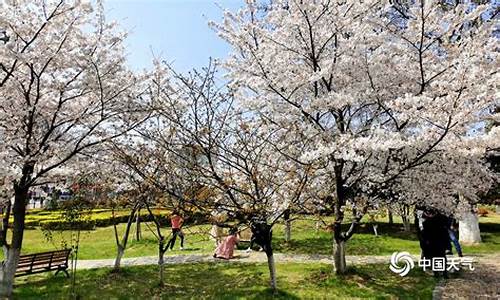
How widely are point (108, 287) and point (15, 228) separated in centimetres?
234

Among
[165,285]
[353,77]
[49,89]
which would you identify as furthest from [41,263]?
[353,77]

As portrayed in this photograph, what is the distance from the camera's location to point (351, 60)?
795 cm

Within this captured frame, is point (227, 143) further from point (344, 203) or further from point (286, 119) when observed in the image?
point (344, 203)

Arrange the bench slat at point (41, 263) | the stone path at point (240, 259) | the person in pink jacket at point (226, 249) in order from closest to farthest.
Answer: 1. the bench slat at point (41, 263)
2. the stone path at point (240, 259)
3. the person in pink jacket at point (226, 249)

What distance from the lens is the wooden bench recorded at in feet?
30.2

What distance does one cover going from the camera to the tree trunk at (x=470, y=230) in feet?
43.0

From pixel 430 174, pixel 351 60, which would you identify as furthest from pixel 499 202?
pixel 351 60

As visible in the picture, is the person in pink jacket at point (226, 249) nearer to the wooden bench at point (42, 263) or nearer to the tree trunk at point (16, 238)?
the wooden bench at point (42, 263)

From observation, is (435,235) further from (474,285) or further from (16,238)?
(16,238)

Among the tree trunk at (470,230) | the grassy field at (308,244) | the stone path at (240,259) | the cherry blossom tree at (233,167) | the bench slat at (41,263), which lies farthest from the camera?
the tree trunk at (470,230)

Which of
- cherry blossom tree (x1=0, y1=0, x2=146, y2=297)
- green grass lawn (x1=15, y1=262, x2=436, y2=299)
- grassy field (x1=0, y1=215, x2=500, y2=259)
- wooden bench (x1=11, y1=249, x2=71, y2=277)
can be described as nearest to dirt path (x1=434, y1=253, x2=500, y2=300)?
green grass lawn (x1=15, y1=262, x2=436, y2=299)

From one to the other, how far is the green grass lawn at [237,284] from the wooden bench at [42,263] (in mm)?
248

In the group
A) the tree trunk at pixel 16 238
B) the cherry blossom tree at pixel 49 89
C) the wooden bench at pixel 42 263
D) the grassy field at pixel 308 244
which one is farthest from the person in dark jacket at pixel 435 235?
the wooden bench at pixel 42 263

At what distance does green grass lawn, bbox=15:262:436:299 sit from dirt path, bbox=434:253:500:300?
11.0 inches
